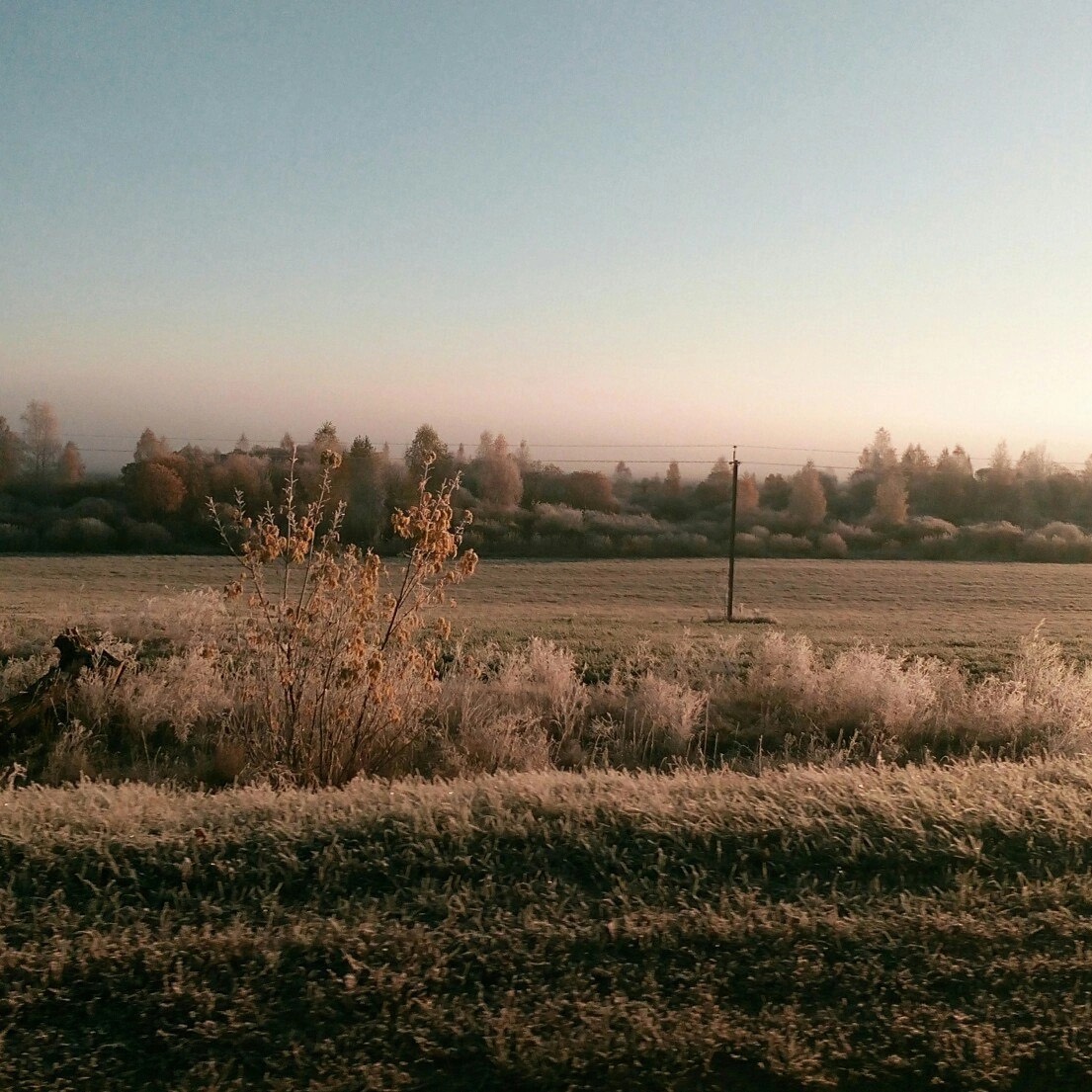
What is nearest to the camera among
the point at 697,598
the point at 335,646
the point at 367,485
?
the point at 335,646

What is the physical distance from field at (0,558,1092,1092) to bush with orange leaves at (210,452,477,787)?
2.19 meters

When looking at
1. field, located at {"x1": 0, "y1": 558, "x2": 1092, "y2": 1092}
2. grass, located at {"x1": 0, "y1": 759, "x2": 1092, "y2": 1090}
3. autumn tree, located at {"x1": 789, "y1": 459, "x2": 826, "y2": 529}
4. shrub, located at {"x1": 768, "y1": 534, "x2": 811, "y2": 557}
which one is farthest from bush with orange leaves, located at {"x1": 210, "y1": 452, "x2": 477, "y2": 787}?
autumn tree, located at {"x1": 789, "y1": 459, "x2": 826, "y2": 529}

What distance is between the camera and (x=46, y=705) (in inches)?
386

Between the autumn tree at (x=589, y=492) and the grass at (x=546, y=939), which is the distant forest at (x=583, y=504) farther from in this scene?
the grass at (x=546, y=939)

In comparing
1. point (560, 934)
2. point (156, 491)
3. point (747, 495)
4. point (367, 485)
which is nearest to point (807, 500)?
point (747, 495)

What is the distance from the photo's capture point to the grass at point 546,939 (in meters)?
3.35

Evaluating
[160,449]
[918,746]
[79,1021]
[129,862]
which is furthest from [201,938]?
[160,449]

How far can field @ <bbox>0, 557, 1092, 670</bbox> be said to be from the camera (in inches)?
778

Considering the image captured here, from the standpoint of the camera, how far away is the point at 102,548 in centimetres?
5634

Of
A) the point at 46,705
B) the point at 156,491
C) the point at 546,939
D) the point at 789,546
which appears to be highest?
the point at 156,491

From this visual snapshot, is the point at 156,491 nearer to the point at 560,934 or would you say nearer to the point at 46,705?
the point at 46,705

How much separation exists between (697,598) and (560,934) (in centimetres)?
3755

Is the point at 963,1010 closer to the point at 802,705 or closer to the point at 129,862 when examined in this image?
the point at 129,862

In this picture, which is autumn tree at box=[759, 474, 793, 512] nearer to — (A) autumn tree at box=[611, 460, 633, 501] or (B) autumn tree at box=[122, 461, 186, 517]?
(A) autumn tree at box=[611, 460, 633, 501]
